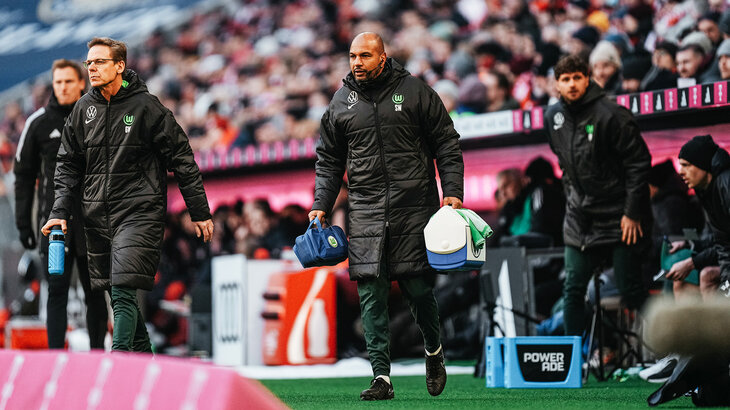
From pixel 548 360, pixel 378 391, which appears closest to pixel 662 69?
pixel 548 360

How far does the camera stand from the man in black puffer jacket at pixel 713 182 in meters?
6.73

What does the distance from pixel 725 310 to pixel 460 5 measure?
11.2 metres

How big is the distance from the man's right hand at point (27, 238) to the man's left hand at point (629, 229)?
3.84 meters

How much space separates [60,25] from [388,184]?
14747 millimetres

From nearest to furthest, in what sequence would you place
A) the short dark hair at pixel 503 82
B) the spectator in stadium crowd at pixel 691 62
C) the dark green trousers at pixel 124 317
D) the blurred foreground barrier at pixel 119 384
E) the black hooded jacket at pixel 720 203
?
the blurred foreground barrier at pixel 119 384, the dark green trousers at pixel 124 317, the black hooded jacket at pixel 720 203, the spectator in stadium crowd at pixel 691 62, the short dark hair at pixel 503 82

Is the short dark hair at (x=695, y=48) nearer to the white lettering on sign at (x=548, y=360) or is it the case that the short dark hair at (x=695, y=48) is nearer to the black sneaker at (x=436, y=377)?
the white lettering on sign at (x=548, y=360)

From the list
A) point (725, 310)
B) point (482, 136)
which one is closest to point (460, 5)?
point (482, 136)

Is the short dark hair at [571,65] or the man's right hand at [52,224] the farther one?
the short dark hair at [571,65]

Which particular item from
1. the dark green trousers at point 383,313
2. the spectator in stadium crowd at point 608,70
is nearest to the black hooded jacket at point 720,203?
the dark green trousers at point 383,313

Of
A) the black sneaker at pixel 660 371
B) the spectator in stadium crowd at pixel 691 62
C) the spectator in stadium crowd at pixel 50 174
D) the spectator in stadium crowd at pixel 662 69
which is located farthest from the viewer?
the spectator in stadium crowd at pixel 662 69

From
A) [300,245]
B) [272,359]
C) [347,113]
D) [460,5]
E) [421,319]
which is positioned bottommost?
[272,359]

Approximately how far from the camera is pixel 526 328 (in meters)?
9.30

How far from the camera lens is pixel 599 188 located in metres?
7.77

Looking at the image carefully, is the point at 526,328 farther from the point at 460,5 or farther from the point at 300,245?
the point at 460,5
